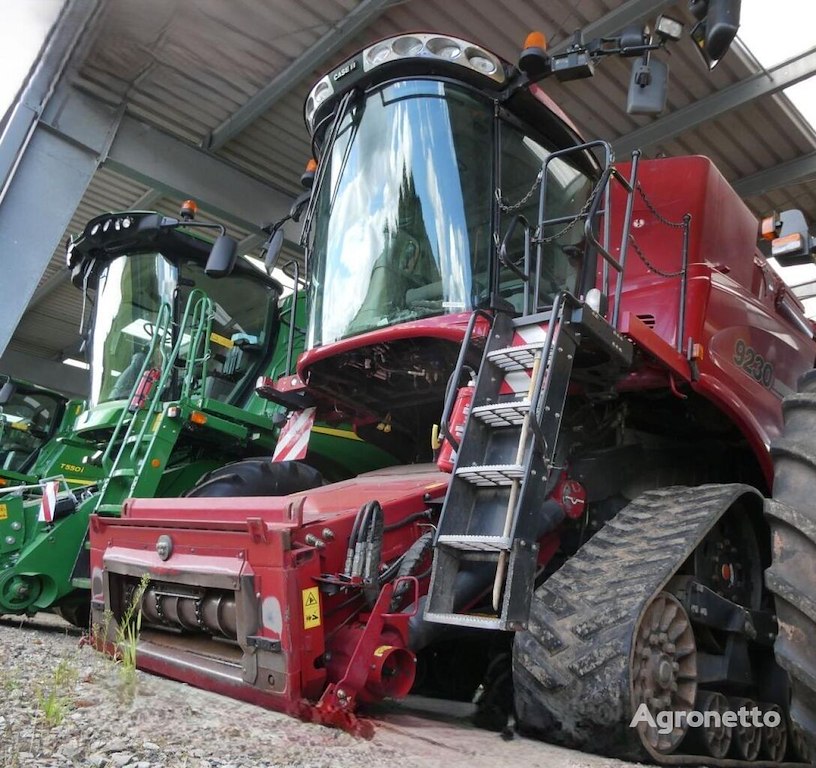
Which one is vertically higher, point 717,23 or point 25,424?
point 717,23

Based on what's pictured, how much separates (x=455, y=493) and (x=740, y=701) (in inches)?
66.6

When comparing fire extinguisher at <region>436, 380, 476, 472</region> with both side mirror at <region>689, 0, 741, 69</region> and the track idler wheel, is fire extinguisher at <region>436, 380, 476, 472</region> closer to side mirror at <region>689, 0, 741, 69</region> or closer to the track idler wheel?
side mirror at <region>689, 0, 741, 69</region>

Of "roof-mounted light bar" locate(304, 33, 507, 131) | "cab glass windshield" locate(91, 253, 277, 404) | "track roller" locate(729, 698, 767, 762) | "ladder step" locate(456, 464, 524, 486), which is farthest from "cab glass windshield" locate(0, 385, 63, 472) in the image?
"track roller" locate(729, 698, 767, 762)

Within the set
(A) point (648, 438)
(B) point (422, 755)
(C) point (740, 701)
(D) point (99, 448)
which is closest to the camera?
(B) point (422, 755)

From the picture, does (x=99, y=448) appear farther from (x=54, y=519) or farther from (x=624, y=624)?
(x=624, y=624)

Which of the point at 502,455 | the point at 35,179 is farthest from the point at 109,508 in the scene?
the point at 35,179

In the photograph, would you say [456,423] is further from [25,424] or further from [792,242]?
[25,424]

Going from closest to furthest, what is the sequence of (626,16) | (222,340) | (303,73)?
(222,340) → (626,16) → (303,73)

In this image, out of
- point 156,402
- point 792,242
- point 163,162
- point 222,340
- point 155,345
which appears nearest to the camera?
point 792,242

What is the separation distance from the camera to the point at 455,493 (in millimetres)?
2863

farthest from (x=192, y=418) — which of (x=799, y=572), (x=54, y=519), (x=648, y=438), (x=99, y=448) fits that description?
(x=799, y=572)

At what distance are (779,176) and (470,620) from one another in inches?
338

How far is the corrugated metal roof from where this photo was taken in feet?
25.0

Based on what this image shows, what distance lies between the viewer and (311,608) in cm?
275
